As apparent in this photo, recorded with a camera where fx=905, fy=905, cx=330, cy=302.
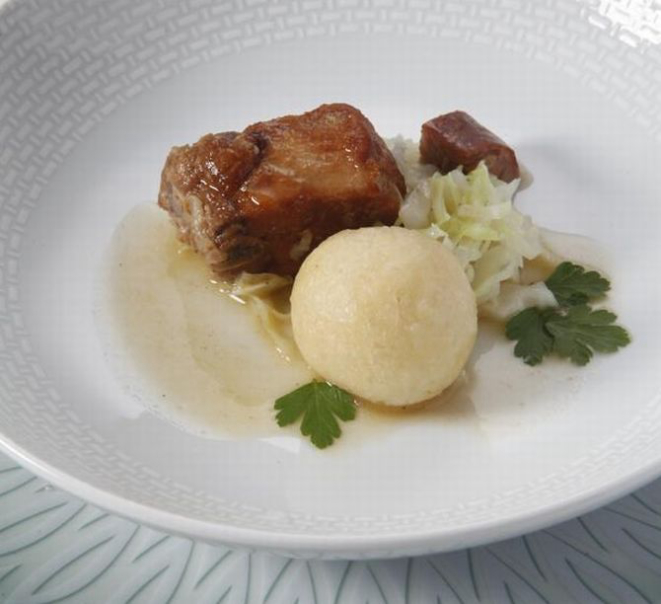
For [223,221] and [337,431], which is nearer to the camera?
[337,431]

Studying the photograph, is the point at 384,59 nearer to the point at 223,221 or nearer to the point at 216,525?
the point at 223,221

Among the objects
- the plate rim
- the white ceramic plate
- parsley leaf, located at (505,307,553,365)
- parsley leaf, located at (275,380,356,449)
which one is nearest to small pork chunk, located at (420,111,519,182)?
the white ceramic plate

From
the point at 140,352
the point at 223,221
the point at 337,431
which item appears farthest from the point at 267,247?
the point at 337,431

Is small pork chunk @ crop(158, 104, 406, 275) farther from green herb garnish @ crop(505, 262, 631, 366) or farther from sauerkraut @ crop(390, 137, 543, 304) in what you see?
green herb garnish @ crop(505, 262, 631, 366)

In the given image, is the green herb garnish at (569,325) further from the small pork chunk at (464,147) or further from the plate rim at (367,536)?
the plate rim at (367,536)

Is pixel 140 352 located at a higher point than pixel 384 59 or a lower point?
lower
